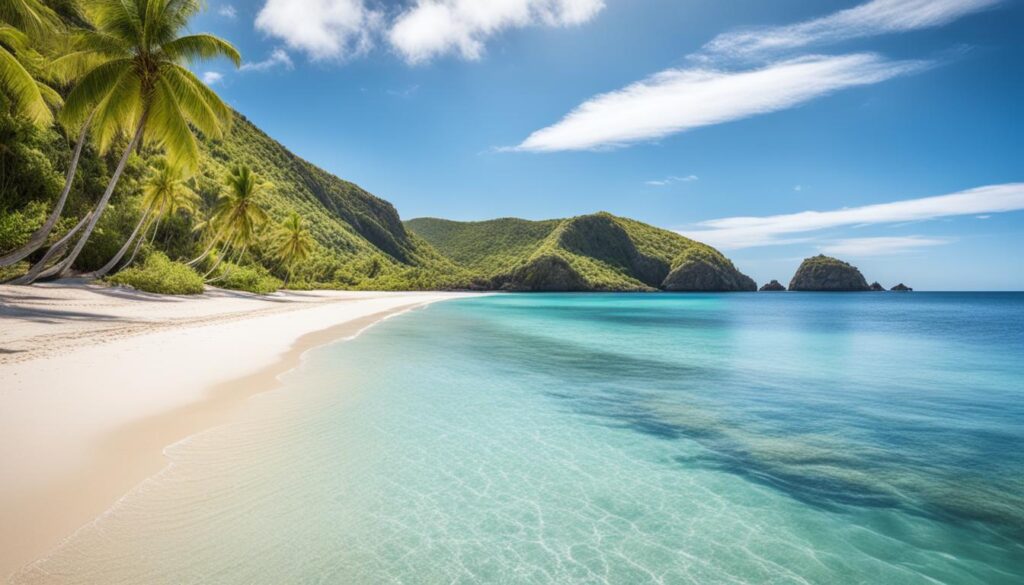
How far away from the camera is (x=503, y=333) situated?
26.2 metres

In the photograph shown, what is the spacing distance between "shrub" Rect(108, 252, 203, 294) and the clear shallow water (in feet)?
82.3

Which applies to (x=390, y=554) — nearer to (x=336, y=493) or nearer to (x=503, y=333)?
(x=336, y=493)

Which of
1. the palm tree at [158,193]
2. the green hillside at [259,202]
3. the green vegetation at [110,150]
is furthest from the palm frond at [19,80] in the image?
the palm tree at [158,193]

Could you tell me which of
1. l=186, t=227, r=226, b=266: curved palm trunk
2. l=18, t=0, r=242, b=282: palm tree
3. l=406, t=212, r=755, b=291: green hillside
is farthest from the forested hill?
l=18, t=0, r=242, b=282: palm tree

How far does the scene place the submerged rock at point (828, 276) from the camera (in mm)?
174875

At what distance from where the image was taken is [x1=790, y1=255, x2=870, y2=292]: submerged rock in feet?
574

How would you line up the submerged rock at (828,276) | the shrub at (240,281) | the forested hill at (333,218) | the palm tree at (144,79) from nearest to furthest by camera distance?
the palm tree at (144,79)
the shrub at (240,281)
the forested hill at (333,218)
the submerged rock at (828,276)

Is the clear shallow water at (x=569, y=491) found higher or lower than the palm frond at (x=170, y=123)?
lower

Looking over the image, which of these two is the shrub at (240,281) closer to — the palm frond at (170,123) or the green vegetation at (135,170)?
the green vegetation at (135,170)

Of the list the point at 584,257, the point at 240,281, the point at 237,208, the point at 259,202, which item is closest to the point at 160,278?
the point at 237,208

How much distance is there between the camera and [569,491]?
583 centimetres

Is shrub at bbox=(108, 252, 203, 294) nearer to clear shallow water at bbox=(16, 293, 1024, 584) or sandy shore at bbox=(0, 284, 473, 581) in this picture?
sandy shore at bbox=(0, 284, 473, 581)

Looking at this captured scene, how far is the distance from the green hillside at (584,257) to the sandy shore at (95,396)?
377ft

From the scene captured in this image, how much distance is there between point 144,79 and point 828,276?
207 m
